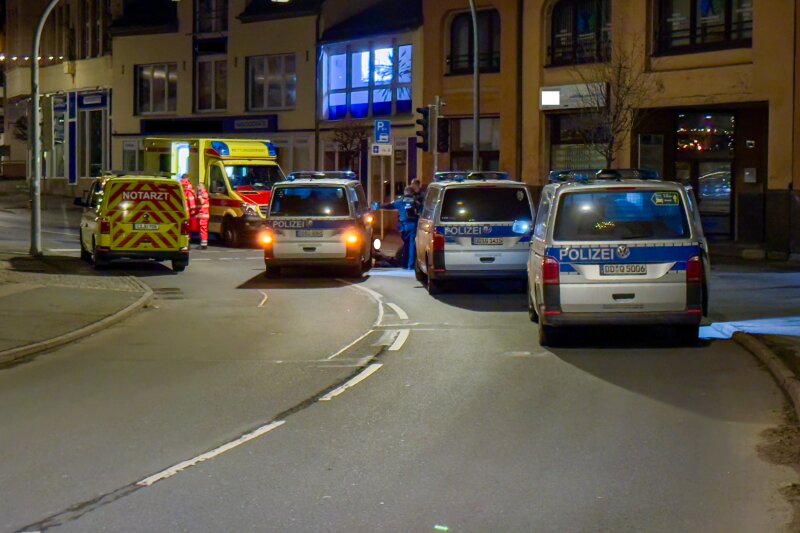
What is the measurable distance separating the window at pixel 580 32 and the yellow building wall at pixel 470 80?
1.37m

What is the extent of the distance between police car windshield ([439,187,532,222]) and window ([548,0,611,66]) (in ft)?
48.8

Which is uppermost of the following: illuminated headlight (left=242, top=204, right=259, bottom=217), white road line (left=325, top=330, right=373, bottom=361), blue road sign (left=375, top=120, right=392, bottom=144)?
blue road sign (left=375, top=120, right=392, bottom=144)

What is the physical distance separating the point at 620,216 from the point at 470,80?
24.9m

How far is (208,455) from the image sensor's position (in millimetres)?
8617

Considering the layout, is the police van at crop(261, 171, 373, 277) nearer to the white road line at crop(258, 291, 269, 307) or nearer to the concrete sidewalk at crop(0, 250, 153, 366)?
the white road line at crop(258, 291, 269, 307)

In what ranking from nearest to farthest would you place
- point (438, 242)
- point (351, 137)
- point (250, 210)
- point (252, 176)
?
1. point (438, 242)
2. point (250, 210)
3. point (252, 176)
4. point (351, 137)

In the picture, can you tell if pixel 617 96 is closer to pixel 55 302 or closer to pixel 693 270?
pixel 55 302

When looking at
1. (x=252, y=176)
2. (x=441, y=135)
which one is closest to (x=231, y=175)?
(x=252, y=176)

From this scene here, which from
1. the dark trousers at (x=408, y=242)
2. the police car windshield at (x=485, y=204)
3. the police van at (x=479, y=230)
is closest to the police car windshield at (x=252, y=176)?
the dark trousers at (x=408, y=242)

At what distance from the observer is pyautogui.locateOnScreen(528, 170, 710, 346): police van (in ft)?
43.8

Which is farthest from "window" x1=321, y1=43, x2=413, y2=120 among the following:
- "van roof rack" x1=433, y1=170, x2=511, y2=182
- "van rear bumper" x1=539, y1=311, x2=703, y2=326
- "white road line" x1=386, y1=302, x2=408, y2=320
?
"van rear bumper" x1=539, y1=311, x2=703, y2=326

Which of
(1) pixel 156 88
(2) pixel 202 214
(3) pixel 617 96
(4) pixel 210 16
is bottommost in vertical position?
(2) pixel 202 214

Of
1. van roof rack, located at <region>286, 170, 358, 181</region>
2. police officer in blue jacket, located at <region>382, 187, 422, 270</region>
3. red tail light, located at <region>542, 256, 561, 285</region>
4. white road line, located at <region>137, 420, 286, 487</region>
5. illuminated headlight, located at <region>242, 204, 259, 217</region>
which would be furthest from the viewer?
illuminated headlight, located at <region>242, 204, 259, 217</region>

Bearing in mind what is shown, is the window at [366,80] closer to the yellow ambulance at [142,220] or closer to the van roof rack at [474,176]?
the yellow ambulance at [142,220]
